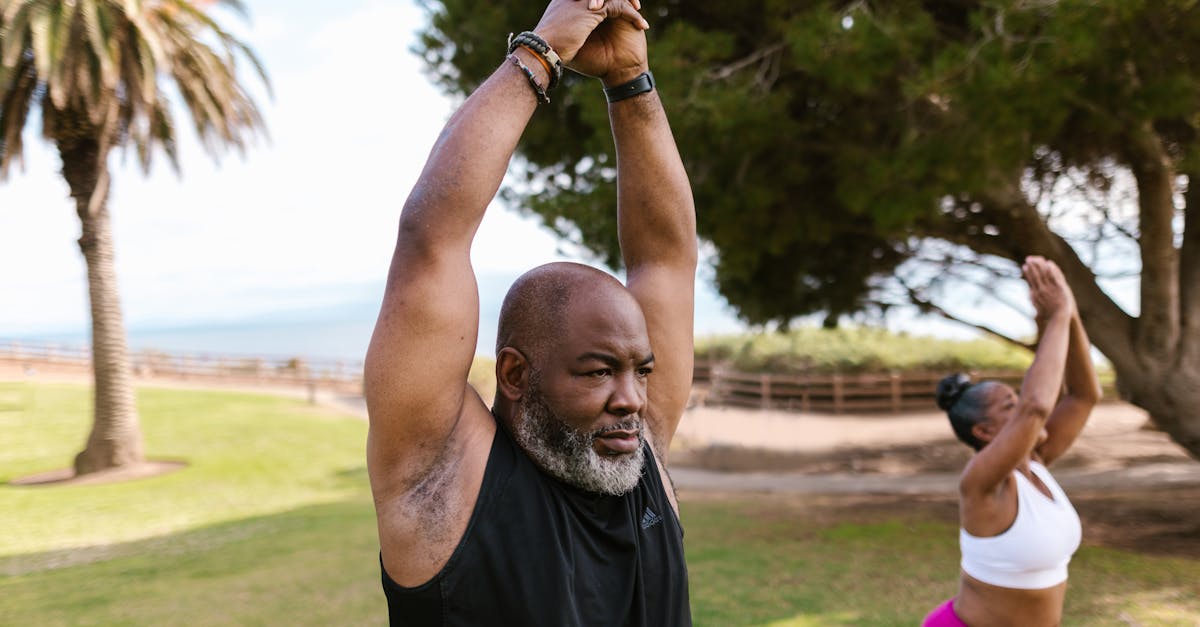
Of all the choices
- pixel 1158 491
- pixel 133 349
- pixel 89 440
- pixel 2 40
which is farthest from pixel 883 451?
pixel 133 349

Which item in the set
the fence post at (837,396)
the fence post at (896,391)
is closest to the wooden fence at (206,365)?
the fence post at (837,396)

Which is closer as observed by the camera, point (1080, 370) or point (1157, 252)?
point (1080, 370)

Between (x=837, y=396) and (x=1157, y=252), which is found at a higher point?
(x=1157, y=252)

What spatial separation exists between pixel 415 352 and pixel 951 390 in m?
3.15

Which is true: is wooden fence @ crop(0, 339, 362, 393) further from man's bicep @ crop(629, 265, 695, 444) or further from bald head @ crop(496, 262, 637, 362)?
bald head @ crop(496, 262, 637, 362)

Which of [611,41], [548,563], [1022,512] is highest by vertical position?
[611,41]

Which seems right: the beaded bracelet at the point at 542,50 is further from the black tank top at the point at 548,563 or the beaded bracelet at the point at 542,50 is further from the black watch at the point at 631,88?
the black tank top at the point at 548,563

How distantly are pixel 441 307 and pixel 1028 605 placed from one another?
109 inches

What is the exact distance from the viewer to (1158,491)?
39.5ft

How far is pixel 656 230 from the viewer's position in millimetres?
2160

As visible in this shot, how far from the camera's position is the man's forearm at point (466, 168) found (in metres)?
1.54

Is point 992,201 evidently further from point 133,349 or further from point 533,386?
point 133,349

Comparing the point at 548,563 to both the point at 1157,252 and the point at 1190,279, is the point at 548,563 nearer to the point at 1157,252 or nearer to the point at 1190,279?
the point at 1157,252

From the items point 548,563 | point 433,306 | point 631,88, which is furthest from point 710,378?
point 433,306
